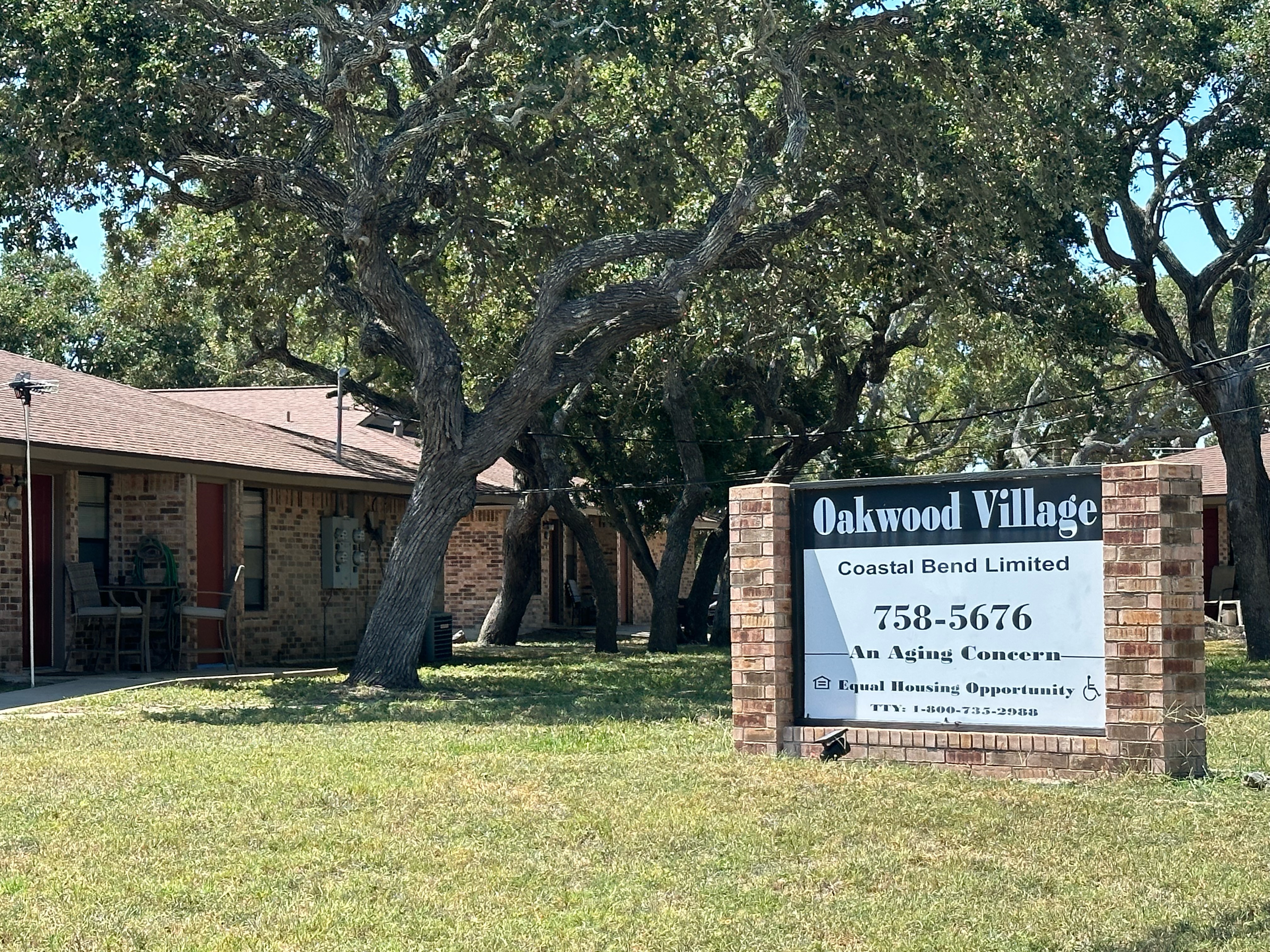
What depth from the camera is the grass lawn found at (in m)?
5.99

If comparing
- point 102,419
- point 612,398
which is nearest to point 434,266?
point 102,419

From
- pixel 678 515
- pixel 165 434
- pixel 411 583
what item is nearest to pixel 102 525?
pixel 165 434

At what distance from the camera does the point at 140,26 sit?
1504 cm

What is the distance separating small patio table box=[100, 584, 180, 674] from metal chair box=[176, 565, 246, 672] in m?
0.20

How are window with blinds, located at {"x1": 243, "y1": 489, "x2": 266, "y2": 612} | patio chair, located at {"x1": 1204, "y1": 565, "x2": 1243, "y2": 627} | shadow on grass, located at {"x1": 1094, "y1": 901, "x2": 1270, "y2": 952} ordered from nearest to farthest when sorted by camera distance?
1. shadow on grass, located at {"x1": 1094, "y1": 901, "x2": 1270, "y2": 952}
2. window with blinds, located at {"x1": 243, "y1": 489, "x2": 266, "y2": 612}
3. patio chair, located at {"x1": 1204, "y1": 565, "x2": 1243, "y2": 627}

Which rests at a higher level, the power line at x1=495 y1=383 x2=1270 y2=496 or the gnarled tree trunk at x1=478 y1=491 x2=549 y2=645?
the power line at x1=495 y1=383 x2=1270 y2=496

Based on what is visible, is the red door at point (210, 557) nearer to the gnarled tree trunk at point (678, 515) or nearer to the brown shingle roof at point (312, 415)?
the brown shingle roof at point (312, 415)

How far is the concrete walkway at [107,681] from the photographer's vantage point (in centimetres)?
1542

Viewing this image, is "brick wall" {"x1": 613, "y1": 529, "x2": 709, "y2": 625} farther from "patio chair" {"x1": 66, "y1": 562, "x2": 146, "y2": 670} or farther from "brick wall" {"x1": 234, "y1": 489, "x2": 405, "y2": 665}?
"patio chair" {"x1": 66, "y1": 562, "x2": 146, "y2": 670}

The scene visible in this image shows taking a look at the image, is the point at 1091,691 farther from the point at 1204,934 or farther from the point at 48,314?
the point at 48,314

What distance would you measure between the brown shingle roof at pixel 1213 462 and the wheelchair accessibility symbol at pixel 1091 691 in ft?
77.6

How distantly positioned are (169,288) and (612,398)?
26.2 feet

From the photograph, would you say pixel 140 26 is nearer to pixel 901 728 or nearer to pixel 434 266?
pixel 434 266

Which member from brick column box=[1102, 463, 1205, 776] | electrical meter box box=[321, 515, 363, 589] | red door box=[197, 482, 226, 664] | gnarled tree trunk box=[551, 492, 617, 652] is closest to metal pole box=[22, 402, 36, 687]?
red door box=[197, 482, 226, 664]
